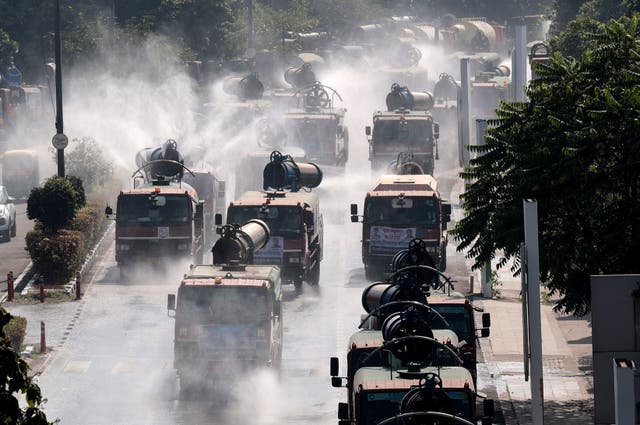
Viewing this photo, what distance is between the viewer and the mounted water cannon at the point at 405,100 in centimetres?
5969

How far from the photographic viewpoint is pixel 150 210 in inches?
1601

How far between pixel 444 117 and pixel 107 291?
2878 centimetres

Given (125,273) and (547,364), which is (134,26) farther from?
(547,364)

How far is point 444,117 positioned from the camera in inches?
2618

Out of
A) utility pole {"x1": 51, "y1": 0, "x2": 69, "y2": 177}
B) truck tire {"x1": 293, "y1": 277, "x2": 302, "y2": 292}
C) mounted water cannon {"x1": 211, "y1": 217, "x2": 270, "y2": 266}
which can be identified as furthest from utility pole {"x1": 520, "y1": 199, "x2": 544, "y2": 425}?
utility pole {"x1": 51, "y1": 0, "x2": 69, "y2": 177}

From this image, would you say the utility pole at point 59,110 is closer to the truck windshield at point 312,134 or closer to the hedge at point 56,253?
the hedge at point 56,253

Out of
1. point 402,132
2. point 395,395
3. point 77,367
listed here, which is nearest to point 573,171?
point 395,395

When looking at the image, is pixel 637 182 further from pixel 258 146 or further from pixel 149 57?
pixel 149 57

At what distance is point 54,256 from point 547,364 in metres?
13.3

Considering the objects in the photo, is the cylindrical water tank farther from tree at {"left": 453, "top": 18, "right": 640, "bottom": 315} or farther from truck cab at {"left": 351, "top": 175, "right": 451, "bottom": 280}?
truck cab at {"left": 351, "top": 175, "right": 451, "bottom": 280}

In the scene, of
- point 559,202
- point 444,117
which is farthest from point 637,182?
point 444,117

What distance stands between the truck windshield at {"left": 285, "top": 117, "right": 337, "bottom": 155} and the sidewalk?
18014 mm

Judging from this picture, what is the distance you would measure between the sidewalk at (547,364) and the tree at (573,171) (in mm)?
1888

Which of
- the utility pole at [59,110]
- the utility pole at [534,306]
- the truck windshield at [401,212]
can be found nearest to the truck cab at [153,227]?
the truck windshield at [401,212]
